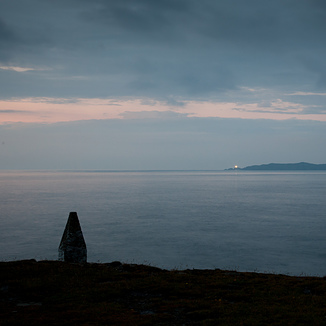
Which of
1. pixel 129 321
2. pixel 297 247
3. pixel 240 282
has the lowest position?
pixel 297 247

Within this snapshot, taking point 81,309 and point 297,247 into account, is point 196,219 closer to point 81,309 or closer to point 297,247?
point 297,247

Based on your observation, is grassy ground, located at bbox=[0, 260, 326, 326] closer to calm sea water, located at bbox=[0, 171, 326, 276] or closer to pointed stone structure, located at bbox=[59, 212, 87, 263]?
pointed stone structure, located at bbox=[59, 212, 87, 263]

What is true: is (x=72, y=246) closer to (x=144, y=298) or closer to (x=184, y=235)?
(x=144, y=298)

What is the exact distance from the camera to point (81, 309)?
1814 centimetres

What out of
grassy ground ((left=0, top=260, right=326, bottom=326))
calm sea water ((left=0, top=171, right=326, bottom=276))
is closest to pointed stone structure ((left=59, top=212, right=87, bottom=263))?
grassy ground ((left=0, top=260, right=326, bottom=326))

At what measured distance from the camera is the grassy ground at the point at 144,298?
16.7 meters

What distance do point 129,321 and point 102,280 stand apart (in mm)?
9895

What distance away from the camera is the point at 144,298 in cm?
2108

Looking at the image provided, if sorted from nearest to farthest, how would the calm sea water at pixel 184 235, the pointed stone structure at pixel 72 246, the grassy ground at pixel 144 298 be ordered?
the grassy ground at pixel 144 298, the pointed stone structure at pixel 72 246, the calm sea water at pixel 184 235

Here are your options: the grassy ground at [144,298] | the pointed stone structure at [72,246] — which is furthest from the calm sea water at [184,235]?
the grassy ground at [144,298]

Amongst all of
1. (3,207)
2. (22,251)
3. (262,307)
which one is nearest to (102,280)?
(262,307)

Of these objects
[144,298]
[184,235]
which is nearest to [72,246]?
[144,298]

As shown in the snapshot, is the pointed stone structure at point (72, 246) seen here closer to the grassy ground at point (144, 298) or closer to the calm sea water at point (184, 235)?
the grassy ground at point (144, 298)

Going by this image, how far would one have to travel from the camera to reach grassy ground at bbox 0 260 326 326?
16688 mm
